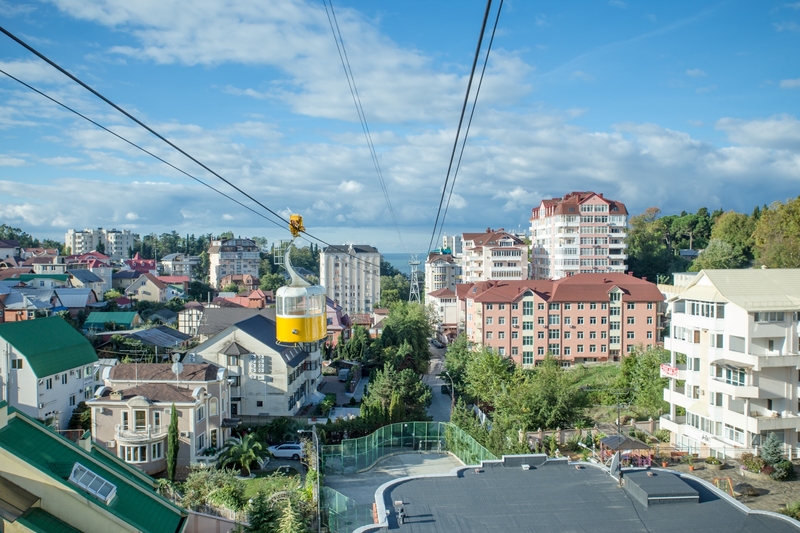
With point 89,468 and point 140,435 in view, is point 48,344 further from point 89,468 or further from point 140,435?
point 89,468

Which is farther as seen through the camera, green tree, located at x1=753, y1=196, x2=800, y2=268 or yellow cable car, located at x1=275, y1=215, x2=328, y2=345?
green tree, located at x1=753, y1=196, x2=800, y2=268

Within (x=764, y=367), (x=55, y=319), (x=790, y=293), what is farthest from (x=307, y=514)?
(x=55, y=319)

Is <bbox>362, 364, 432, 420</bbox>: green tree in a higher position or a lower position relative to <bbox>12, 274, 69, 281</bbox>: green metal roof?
lower

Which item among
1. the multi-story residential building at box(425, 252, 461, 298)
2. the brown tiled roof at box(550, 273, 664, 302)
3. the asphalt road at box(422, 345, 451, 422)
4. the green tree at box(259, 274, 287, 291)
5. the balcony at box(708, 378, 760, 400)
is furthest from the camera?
the green tree at box(259, 274, 287, 291)

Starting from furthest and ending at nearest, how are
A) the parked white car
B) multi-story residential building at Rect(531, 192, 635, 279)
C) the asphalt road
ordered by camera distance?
multi-story residential building at Rect(531, 192, 635, 279), the asphalt road, the parked white car

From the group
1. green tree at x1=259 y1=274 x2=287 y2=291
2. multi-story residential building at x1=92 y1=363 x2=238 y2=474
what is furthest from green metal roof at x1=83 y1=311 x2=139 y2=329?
green tree at x1=259 y1=274 x2=287 y2=291

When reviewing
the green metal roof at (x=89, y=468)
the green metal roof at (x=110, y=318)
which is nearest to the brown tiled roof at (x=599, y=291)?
the green metal roof at (x=110, y=318)

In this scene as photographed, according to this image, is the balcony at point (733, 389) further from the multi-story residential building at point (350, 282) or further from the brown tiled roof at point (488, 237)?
the multi-story residential building at point (350, 282)

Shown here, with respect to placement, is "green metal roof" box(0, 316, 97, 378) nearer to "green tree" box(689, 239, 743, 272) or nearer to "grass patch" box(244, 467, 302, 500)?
"grass patch" box(244, 467, 302, 500)
